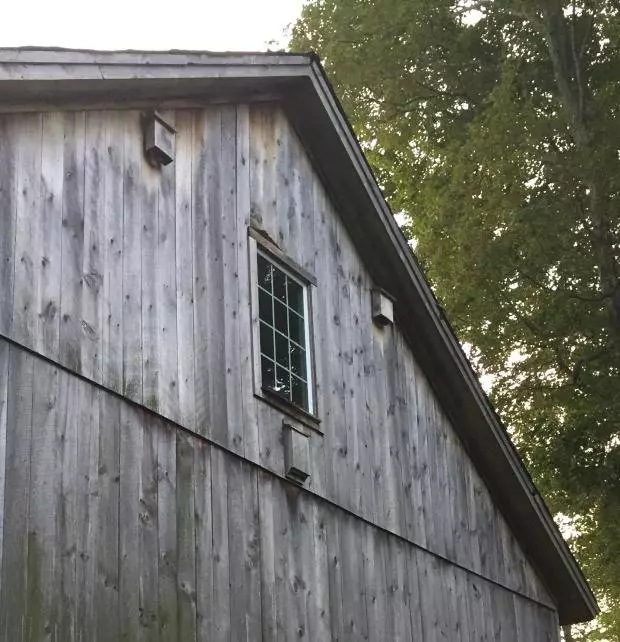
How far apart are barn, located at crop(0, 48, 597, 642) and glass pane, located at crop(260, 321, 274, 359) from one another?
2 centimetres

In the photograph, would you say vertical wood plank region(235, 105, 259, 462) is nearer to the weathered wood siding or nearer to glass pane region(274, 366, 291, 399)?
the weathered wood siding

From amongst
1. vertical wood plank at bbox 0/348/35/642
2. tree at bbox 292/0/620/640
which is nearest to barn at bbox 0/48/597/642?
vertical wood plank at bbox 0/348/35/642

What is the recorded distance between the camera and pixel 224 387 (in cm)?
816

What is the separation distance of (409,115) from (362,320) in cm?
1052

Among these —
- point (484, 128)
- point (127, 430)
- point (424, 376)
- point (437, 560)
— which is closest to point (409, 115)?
point (484, 128)

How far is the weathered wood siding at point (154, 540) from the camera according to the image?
245 inches

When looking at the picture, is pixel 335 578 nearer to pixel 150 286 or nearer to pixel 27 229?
pixel 150 286

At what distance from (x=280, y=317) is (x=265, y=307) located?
266 millimetres

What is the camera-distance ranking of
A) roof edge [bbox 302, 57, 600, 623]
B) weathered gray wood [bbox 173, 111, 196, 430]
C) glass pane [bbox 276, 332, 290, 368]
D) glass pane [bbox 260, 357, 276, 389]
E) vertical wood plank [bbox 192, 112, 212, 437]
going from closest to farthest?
weathered gray wood [bbox 173, 111, 196, 430] < vertical wood plank [bbox 192, 112, 212, 437] < glass pane [bbox 260, 357, 276, 389] < glass pane [bbox 276, 332, 290, 368] < roof edge [bbox 302, 57, 600, 623]

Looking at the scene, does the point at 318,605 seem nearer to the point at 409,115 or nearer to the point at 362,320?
the point at 362,320

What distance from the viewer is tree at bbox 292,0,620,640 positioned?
17234 millimetres

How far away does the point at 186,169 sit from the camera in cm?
855

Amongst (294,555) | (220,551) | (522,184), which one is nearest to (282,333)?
(294,555)

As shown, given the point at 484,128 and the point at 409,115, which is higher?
the point at 409,115
